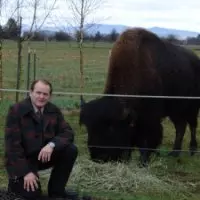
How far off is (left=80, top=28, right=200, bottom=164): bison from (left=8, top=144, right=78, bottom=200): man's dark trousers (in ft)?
4.73

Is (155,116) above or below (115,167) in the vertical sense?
above

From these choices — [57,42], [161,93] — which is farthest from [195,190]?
[57,42]

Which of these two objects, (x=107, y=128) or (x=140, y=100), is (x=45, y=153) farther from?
(x=140, y=100)

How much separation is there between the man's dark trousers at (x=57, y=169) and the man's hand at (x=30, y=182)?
0.34 ft

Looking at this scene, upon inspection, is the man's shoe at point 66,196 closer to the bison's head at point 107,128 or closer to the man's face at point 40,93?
the man's face at point 40,93

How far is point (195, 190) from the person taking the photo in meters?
5.96

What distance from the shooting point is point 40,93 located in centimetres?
468

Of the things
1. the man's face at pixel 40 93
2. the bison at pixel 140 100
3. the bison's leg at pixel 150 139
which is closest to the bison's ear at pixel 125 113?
the bison at pixel 140 100

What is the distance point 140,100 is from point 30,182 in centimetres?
306

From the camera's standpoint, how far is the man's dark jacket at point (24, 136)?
461 cm

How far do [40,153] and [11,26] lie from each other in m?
8.58

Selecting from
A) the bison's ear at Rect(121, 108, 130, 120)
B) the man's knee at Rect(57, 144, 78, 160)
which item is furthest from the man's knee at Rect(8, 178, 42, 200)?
the bison's ear at Rect(121, 108, 130, 120)

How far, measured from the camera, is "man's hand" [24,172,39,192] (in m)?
4.53

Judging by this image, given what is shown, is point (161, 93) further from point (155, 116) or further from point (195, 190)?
point (195, 190)
